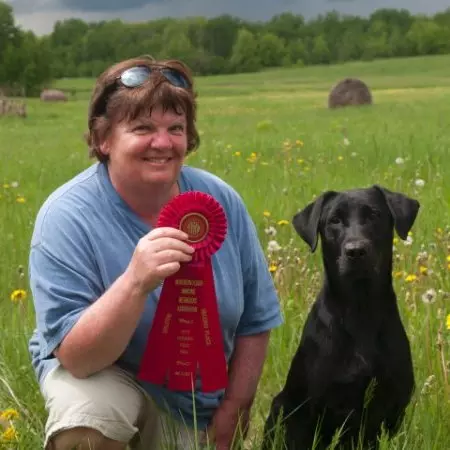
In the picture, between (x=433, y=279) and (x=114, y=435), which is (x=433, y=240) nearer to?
(x=433, y=279)

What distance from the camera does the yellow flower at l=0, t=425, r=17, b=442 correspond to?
8.96ft

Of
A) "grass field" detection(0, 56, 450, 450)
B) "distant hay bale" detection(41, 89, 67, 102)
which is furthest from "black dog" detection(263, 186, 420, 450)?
"distant hay bale" detection(41, 89, 67, 102)

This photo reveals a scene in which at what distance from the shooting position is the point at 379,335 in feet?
9.16

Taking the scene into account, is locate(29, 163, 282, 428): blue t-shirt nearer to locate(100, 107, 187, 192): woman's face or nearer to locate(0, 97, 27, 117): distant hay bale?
locate(100, 107, 187, 192): woman's face

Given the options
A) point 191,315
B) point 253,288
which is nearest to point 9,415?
point 191,315

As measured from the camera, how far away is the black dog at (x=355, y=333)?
9.07 ft

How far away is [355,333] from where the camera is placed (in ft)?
9.18

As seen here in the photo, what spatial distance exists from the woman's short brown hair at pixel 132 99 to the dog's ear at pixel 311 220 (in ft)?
1.83

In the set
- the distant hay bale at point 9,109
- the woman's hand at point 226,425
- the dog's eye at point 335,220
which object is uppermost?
the dog's eye at point 335,220

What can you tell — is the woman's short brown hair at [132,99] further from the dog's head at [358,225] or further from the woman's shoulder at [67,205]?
the dog's head at [358,225]

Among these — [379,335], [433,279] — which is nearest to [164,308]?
[379,335]

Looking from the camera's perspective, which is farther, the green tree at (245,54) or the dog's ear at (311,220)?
the green tree at (245,54)

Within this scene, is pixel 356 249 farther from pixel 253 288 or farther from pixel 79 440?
pixel 79 440

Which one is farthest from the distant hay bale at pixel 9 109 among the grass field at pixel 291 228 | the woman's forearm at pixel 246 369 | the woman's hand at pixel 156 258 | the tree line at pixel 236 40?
the tree line at pixel 236 40
